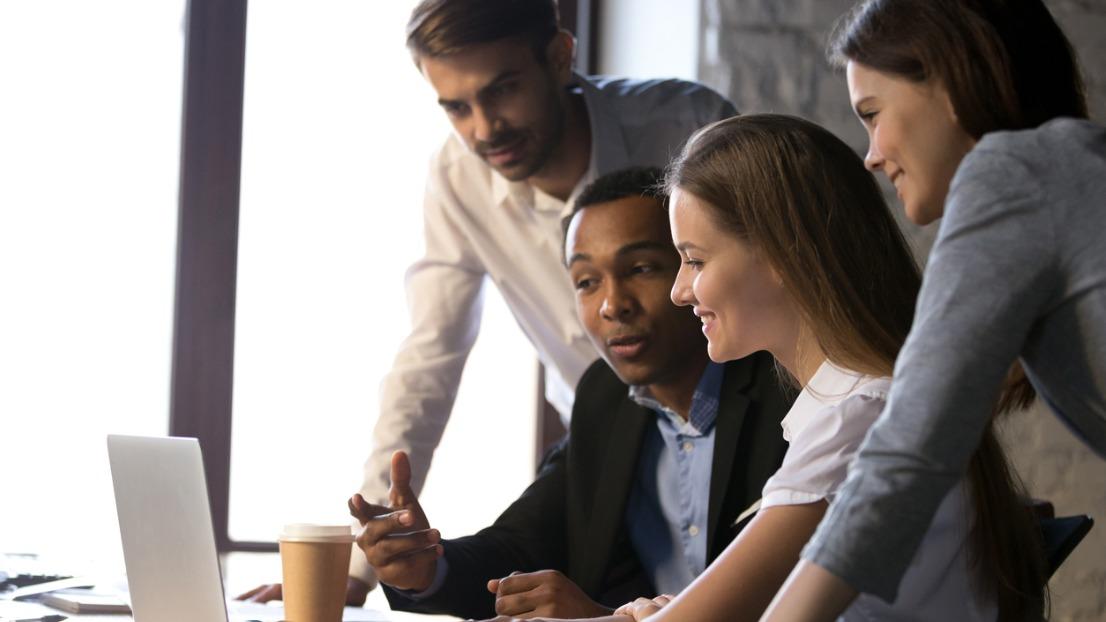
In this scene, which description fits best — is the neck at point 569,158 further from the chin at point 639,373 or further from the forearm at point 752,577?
the forearm at point 752,577

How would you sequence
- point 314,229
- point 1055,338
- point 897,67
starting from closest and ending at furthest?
point 1055,338 < point 897,67 < point 314,229

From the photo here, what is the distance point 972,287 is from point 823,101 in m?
1.82

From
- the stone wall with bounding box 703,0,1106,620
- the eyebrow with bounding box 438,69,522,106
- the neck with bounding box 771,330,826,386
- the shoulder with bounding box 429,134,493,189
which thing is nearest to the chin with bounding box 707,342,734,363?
the neck with bounding box 771,330,826,386

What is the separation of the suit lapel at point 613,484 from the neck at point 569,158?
480mm

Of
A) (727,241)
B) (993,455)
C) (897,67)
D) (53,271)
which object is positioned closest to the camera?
(897,67)

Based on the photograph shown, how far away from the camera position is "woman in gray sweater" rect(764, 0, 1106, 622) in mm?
720

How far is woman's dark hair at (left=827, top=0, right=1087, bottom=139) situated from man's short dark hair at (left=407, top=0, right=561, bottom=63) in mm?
1015

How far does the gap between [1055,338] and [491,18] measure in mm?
1262

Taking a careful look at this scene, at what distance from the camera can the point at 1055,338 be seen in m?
0.83

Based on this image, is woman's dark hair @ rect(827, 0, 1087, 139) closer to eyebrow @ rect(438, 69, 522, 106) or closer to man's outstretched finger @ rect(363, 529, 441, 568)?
man's outstretched finger @ rect(363, 529, 441, 568)

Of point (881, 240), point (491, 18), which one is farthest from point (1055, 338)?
point (491, 18)

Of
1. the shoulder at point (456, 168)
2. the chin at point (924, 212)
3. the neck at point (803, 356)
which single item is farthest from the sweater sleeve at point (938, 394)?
the shoulder at point (456, 168)

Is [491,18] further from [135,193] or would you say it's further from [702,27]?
[135,193]

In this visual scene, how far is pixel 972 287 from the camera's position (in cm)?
Answer: 74
